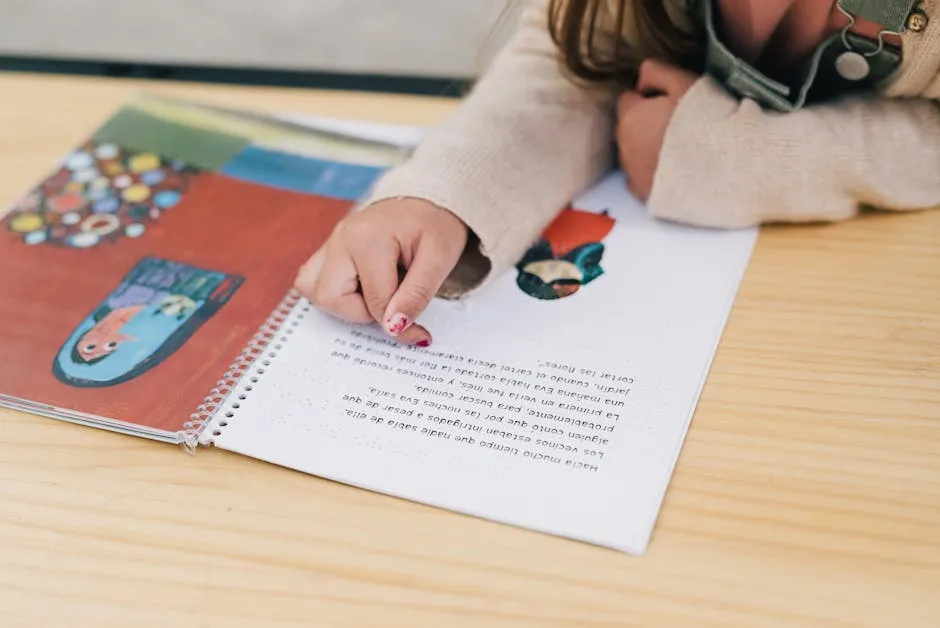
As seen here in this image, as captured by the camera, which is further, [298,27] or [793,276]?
[298,27]

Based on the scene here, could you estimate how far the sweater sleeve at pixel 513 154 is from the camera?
55 centimetres

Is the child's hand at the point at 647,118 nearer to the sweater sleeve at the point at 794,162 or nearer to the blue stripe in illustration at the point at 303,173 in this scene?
the sweater sleeve at the point at 794,162

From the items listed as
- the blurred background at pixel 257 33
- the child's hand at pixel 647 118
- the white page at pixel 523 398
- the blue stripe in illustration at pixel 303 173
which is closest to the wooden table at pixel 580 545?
the white page at pixel 523 398

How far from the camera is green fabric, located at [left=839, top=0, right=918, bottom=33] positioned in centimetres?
53

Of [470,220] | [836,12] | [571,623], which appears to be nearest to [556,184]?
[470,220]

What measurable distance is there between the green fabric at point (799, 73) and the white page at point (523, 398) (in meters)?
0.09

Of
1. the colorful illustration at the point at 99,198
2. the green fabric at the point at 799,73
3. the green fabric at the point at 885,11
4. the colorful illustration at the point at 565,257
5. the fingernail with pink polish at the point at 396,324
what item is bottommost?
the colorful illustration at the point at 565,257

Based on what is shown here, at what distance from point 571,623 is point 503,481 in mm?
74

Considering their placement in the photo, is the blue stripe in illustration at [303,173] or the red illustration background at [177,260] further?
the blue stripe in illustration at [303,173]

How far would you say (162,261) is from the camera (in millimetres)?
586

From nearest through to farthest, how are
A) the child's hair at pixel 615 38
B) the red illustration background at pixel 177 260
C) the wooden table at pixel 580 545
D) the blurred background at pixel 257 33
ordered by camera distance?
the wooden table at pixel 580 545, the red illustration background at pixel 177 260, the child's hair at pixel 615 38, the blurred background at pixel 257 33

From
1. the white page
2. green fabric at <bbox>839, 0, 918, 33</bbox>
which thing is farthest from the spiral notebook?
green fabric at <bbox>839, 0, 918, 33</bbox>

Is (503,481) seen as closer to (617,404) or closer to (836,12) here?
(617,404)

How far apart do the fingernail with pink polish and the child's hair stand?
0.74ft
